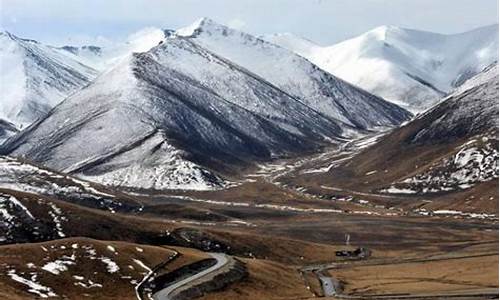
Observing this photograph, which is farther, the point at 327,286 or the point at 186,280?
the point at 327,286

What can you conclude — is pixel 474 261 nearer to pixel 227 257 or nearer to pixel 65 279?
pixel 227 257

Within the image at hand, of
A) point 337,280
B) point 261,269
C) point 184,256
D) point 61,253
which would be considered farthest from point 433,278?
point 61,253

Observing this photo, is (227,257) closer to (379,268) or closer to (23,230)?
(379,268)

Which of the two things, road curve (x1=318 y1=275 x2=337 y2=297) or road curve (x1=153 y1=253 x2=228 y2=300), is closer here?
road curve (x1=153 y1=253 x2=228 y2=300)

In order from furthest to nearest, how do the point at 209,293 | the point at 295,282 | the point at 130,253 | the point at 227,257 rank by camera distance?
the point at 227,257, the point at 295,282, the point at 130,253, the point at 209,293

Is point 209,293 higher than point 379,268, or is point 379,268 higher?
point 379,268

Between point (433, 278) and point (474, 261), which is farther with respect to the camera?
point (474, 261)

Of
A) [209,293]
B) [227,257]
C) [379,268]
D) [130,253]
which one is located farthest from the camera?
[379,268]

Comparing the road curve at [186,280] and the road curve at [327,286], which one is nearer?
the road curve at [186,280]

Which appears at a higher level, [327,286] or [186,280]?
[327,286]

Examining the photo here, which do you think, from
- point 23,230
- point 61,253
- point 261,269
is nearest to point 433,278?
point 261,269
